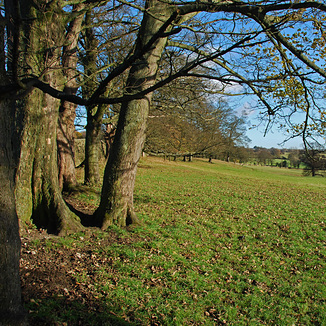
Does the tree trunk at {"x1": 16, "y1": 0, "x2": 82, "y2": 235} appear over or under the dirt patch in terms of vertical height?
over

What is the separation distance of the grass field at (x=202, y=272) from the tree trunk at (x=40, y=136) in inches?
29.8

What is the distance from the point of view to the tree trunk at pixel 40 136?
18.9 feet

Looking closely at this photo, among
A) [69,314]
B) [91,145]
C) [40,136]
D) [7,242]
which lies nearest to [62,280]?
[69,314]

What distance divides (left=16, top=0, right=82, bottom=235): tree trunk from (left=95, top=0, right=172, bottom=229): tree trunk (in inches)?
40.4

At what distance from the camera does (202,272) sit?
552 centimetres

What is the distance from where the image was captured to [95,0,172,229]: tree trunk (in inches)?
267

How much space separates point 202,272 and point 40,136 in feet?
14.8

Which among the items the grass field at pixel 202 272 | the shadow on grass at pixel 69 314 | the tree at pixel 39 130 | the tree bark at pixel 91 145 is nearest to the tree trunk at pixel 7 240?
the shadow on grass at pixel 69 314

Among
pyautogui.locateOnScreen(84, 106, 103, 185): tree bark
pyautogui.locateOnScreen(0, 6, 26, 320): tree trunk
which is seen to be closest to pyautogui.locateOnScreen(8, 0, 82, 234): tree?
pyautogui.locateOnScreen(0, 6, 26, 320): tree trunk

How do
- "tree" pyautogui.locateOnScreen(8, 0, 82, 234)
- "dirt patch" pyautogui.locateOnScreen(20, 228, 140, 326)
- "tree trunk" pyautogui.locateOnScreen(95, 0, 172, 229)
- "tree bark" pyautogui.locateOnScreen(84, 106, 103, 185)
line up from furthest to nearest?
"tree bark" pyautogui.locateOnScreen(84, 106, 103, 185) → "tree trunk" pyautogui.locateOnScreen(95, 0, 172, 229) → "tree" pyautogui.locateOnScreen(8, 0, 82, 234) → "dirt patch" pyautogui.locateOnScreen(20, 228, 140, 326)

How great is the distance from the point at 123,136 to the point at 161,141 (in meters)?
17.0

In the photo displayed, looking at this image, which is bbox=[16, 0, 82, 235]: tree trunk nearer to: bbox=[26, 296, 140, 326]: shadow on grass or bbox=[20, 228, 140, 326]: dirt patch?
bbox=[20, 228, 140, 326]: dirt patch

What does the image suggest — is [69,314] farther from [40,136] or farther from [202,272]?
[40,136]

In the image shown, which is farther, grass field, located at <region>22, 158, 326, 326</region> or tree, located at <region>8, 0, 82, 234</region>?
tree, located at <region>8, 0, 82, 234</region>
